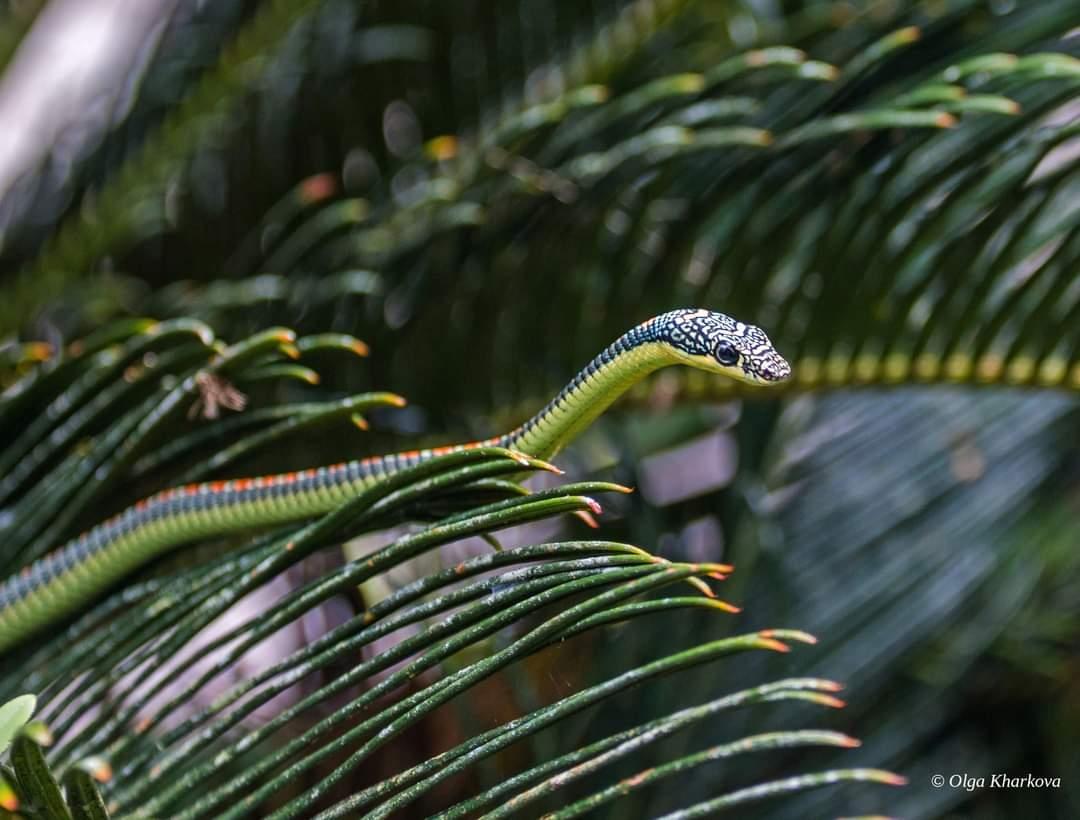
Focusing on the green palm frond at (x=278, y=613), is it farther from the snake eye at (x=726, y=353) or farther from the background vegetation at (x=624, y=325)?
the snake eye at (x=726, y=353)

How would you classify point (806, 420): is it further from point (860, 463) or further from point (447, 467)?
point (447, 467)
